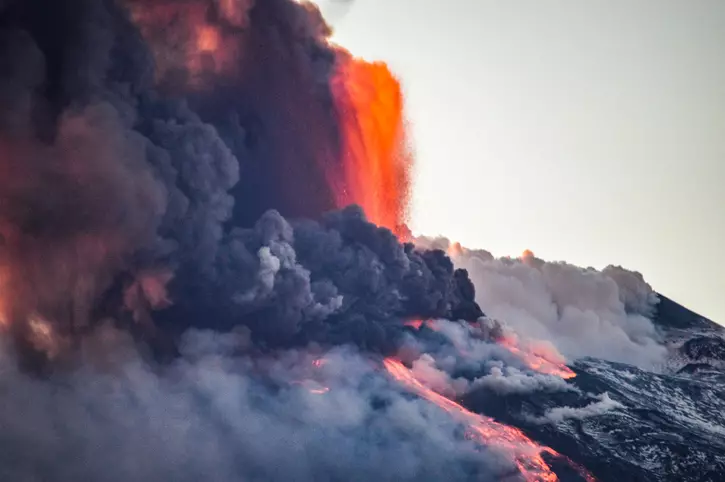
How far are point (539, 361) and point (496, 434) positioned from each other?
18.5 meters

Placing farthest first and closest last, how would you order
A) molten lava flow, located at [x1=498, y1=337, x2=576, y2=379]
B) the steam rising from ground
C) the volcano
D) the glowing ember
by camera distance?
molten lava flow, located at [x1=498, y1=337, x2=576, y2=379] → the glowing ember → the volcano → the steam rising from ground

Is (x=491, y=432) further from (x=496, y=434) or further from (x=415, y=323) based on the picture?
(x=415, y=323)

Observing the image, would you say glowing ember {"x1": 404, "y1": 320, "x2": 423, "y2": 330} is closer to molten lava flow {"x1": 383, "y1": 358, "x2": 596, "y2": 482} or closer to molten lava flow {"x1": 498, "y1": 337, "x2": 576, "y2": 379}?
molten lava flow {"x1": 383, "y1": 358, "x2": 596, "y2": 482}

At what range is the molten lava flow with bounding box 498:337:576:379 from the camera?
66625mm

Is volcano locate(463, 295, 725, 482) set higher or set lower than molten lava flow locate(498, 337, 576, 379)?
lower

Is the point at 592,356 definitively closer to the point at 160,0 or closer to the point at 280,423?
the point at 280,423

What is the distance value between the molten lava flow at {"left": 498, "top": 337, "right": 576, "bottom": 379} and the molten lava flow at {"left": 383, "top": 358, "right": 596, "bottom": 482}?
10572 mm

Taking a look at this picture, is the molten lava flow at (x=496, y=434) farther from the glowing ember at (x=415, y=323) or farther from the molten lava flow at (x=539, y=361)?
the molten lava flow at (x=539, y=361)

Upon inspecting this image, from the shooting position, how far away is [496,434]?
54.7 m

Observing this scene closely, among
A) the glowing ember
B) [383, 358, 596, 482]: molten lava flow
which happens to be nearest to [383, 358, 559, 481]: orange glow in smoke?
[383, 358, 596, 482]: molten lava flow

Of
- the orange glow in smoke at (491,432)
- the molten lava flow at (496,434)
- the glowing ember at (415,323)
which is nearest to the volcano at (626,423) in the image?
the molten lava flow at (496,434)

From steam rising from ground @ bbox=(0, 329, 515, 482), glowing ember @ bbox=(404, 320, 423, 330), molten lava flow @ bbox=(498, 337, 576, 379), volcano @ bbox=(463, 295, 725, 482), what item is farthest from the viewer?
molten lava flow @ bbox=(498, 337, 576, 379)

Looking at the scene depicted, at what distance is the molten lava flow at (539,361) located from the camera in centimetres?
6662

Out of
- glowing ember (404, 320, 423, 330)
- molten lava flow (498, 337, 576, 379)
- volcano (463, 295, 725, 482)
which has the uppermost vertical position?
glowing ember (404, 320, 423, 330)
